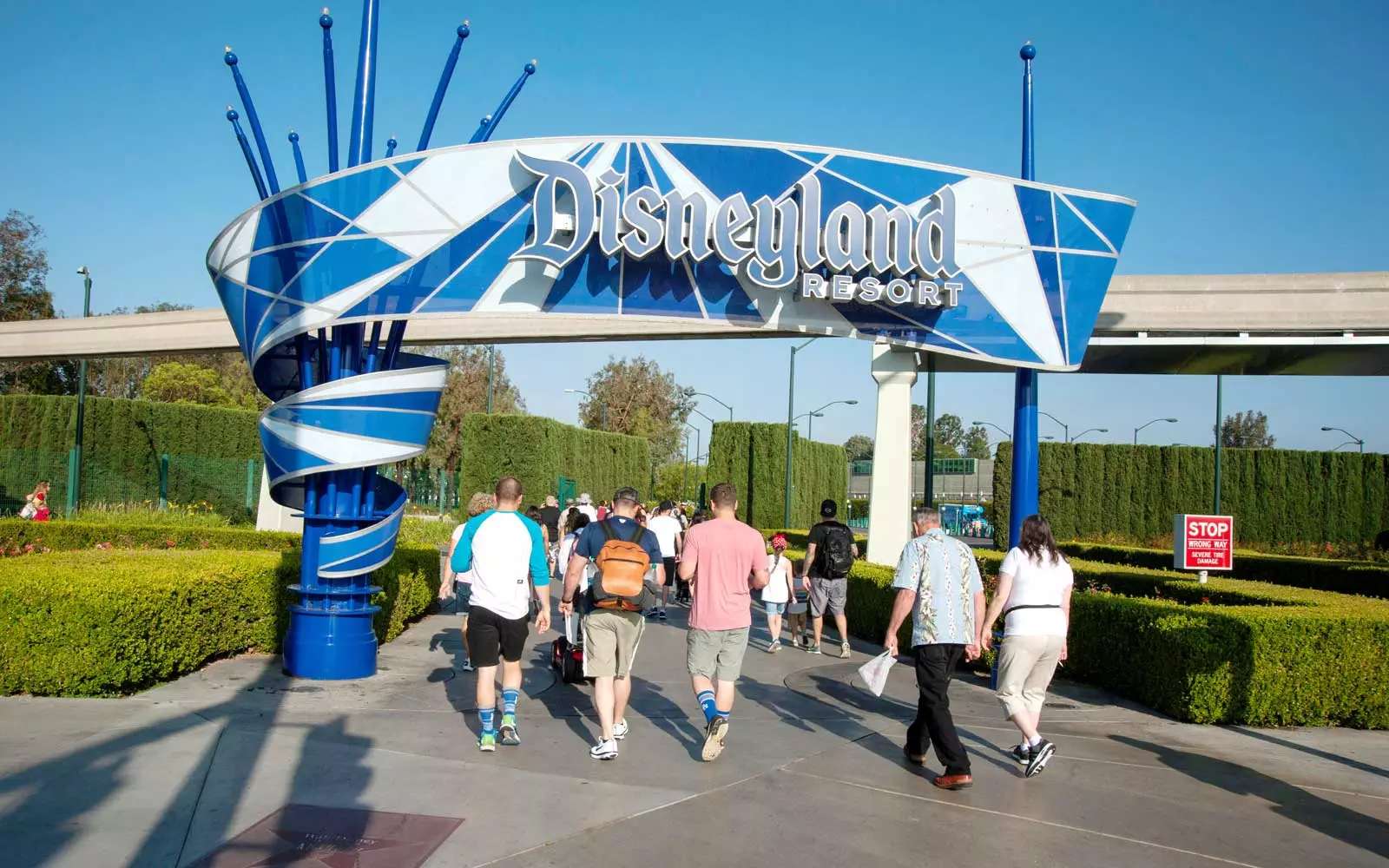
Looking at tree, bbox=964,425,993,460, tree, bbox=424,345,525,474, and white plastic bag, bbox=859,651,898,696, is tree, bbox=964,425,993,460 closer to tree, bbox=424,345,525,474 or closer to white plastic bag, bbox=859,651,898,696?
tree, bbox=424,345,525,474

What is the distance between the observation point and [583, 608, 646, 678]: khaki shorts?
7.40 meters

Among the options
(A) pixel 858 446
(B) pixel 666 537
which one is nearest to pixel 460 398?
(B) pixel 666 537

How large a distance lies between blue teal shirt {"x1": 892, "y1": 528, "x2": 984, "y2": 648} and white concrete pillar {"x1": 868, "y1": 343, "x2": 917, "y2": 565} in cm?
657

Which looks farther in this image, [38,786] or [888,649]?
[888,649]

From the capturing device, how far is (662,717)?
8734 millimetres

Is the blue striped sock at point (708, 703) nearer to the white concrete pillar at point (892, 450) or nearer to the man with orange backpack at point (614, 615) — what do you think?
the man with orange backpack at point (614, 615)

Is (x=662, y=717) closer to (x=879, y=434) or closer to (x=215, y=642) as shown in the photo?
(x=215, y=642)

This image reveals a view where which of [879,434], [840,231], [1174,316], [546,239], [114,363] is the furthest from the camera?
[114,363]

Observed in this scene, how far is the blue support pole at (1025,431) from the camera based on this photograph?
10.6 metres

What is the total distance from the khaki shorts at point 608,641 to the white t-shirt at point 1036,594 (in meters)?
2.51

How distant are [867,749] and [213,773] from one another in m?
4.19

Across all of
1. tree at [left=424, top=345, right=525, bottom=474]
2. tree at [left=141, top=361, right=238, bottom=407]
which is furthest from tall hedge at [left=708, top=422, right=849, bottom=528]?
tree at [left=141, top=361, right=238, bottom=407]

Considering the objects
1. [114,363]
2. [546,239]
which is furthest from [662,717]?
[114,363]

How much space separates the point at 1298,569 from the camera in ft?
78.4
